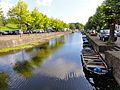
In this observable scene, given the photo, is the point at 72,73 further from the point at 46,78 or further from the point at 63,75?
the point at 46,78

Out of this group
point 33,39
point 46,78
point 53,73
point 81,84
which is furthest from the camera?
point 33,39

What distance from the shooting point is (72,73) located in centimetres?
2831

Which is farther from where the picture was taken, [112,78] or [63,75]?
[63,75]

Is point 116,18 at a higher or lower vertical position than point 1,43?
higher

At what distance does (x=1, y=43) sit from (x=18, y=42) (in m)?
10.5

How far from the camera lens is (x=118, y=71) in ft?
70.6

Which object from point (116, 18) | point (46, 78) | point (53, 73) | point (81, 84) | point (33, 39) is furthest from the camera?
point (33, 39)

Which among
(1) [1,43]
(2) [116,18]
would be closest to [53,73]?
(2) [116,18]

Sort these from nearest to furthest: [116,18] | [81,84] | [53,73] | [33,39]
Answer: [81,84], [53,73], [116,18], [33,39]

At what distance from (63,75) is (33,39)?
5419 centimetres

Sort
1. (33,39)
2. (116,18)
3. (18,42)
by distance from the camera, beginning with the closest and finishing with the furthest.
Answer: (116,18) → (18,42) → (33,39)

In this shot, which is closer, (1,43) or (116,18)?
(116,18)

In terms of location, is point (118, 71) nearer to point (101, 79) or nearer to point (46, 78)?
point (101, 79)

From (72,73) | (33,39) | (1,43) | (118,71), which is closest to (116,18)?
(72,73)
